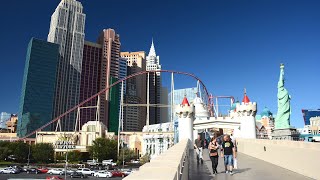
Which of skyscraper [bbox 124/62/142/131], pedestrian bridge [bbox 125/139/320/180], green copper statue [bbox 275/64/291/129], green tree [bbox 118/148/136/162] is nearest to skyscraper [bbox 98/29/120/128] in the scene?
skyscraper [bbox 124/62/142/131]

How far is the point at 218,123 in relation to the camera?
108 feet

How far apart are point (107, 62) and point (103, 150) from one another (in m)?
78.6

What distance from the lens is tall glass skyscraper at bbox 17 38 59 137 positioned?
4688 inches

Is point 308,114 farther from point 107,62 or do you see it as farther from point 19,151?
point 19,151

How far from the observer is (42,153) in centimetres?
7100

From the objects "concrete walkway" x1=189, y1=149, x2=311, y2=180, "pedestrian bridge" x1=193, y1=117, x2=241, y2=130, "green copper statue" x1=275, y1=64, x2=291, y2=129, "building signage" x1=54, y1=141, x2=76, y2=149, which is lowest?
"building signage" x1=54, y1=141, x2=76, y2=149

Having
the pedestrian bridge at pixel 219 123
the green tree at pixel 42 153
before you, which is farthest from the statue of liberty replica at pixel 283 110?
the green tree at pixel 42 153

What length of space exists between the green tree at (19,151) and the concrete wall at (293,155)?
68259 mm

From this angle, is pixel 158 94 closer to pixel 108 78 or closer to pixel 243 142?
pixel 108 78

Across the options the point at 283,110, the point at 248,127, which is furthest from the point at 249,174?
the point at 283,110

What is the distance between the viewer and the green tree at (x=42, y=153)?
71125 mm

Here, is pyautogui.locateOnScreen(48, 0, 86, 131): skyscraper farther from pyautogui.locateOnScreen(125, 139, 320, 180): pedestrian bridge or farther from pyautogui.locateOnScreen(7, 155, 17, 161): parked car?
pyautogui.locateOnScreen(125, 139, 320, 180): pedestrian bridge

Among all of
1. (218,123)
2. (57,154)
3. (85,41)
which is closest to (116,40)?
(85,41)

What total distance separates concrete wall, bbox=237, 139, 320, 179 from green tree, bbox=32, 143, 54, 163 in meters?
64.3
